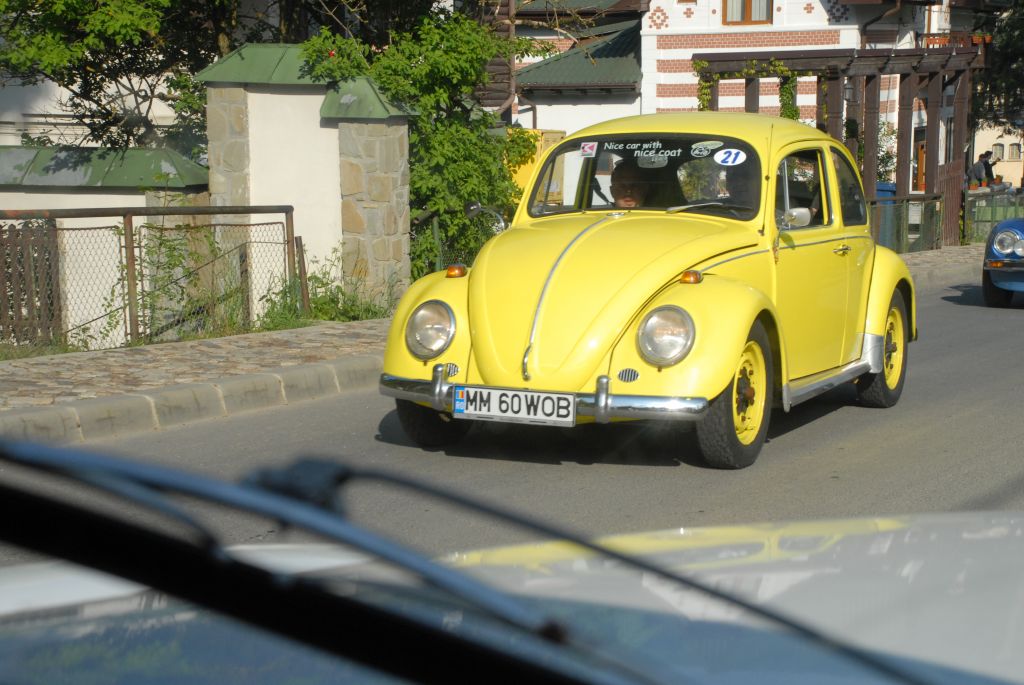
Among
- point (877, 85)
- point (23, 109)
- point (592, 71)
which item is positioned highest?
point (592, 71)

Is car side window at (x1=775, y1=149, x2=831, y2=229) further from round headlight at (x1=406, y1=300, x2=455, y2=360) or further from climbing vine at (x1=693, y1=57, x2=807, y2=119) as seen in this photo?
climbing vine at (x1=693, y1=57, x2=807, y2=119)

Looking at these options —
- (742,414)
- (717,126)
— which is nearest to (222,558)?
(742,414)

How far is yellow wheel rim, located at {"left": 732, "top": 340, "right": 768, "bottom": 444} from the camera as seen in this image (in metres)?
6.66

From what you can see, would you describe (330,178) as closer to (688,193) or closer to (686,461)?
(688,193)

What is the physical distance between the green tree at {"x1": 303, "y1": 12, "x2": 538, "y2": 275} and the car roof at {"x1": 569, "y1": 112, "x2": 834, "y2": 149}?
5.40 m

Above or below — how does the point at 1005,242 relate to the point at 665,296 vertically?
below

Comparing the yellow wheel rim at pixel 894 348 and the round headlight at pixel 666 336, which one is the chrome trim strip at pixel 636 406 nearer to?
the round headlight at pixel 666 336

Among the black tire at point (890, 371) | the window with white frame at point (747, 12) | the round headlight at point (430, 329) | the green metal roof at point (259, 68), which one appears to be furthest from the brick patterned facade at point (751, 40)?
the round headlight at point (430, 329)

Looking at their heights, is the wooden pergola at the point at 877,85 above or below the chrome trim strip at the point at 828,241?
above

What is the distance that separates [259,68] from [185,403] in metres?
5.68

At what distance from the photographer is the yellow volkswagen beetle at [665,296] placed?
6285 millimetres

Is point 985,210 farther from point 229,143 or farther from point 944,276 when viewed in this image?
point 229,143

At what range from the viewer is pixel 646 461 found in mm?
6945

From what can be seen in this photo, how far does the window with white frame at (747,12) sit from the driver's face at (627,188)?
3147cm
